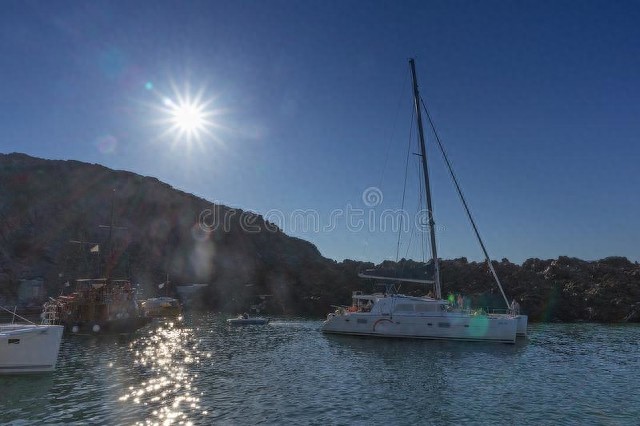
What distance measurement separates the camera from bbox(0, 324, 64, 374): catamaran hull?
2514 centimetres

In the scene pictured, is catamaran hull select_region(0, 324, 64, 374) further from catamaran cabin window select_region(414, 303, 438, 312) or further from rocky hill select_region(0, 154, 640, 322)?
rocky hill select_region(0, 154, 640, 322)

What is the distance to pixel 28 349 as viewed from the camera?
84.5 ft

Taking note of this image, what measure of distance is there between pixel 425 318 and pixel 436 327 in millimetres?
1272

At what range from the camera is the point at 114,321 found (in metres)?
51.8

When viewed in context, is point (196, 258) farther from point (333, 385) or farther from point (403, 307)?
point (333, 385)

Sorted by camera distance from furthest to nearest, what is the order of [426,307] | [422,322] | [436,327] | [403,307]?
[403,307], [426,307], [422,322], [436,327]

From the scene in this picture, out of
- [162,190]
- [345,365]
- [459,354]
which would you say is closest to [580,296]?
[459,354]

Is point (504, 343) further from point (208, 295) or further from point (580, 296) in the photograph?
point (208, 295)

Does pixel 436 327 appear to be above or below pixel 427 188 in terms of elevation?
below

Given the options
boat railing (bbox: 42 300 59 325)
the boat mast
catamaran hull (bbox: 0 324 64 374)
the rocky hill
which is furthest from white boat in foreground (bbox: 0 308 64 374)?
the rocky hill

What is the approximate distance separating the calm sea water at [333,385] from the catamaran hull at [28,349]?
2.68 feet

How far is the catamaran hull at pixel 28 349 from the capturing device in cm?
2514

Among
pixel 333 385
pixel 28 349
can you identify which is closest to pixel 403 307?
pixel 333 385

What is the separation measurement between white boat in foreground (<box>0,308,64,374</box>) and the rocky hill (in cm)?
5004
